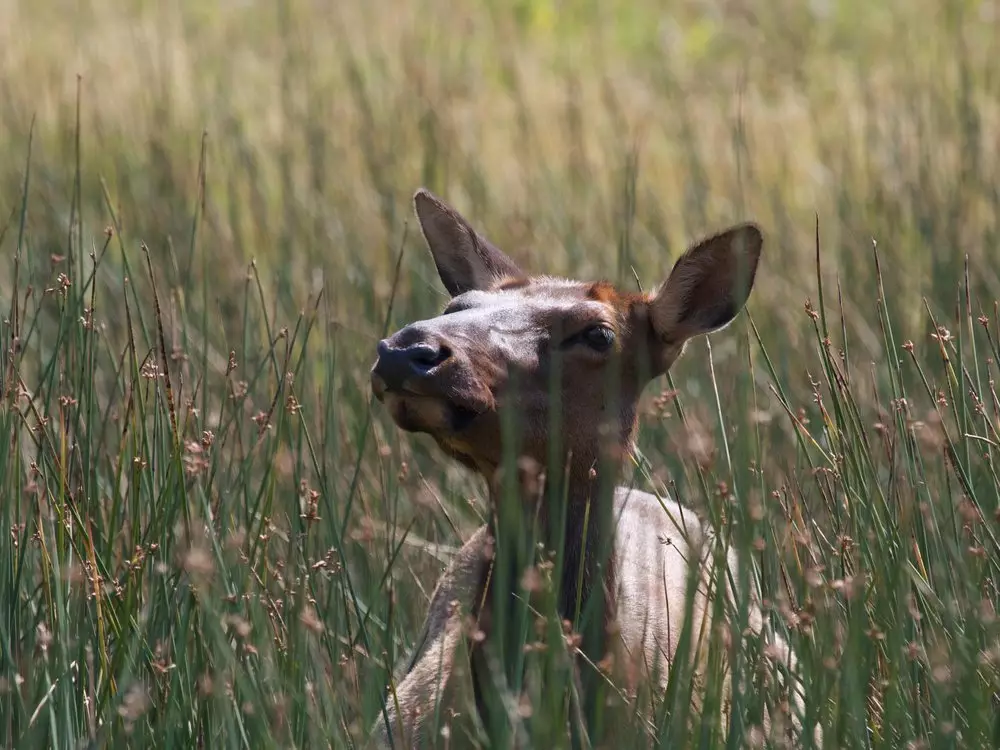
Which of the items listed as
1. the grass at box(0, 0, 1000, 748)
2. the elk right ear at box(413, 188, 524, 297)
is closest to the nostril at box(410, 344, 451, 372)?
the grass at box(0, 0, 1000, 748)

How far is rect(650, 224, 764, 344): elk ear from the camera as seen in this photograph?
4.70 m

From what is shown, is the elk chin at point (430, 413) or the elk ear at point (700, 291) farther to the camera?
the elk ear at point (700, 291)

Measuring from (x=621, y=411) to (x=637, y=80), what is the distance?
22.8 ft

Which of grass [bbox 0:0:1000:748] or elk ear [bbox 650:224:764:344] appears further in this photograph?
elk ear [bbox 650:224:764:344]

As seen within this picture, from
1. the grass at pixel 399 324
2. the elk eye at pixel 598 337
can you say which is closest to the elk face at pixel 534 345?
the elk eye at pixel 598 337

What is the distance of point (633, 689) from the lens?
13.3 feet

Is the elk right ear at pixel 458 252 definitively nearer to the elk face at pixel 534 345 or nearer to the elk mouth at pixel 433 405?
→ the elk face at pixel 534 345

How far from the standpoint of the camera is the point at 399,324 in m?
6.97

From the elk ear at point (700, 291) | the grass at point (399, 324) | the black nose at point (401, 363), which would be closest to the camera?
the grass at point (399, 324)

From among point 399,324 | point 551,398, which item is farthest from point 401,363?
point 399,324

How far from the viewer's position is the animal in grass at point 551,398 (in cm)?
399

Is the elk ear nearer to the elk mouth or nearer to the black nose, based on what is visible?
the elk mouth

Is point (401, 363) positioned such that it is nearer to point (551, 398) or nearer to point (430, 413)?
point (430, 413)

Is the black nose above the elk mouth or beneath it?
above
